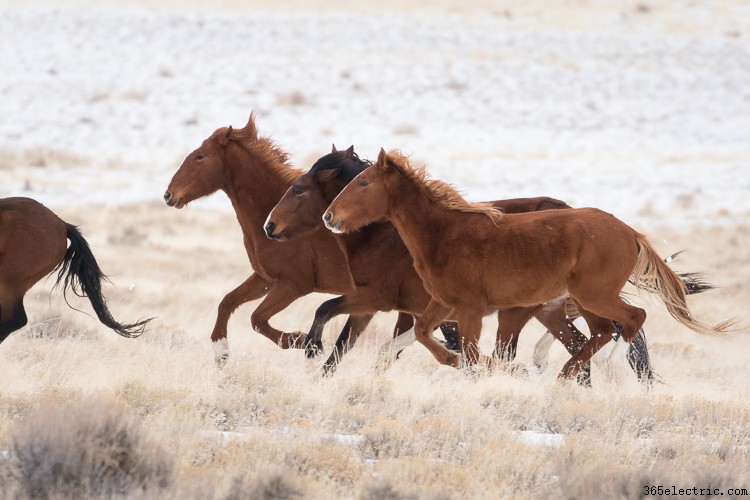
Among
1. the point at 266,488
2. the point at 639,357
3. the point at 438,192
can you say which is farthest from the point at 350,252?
the point at 266,488

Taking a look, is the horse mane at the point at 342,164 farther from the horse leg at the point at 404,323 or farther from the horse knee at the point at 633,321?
the horse knee at the point at 633,321

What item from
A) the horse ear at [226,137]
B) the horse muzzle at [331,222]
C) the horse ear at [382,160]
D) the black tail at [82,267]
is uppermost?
the horse ear at [382,160]

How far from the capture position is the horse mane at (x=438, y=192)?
7.52 m

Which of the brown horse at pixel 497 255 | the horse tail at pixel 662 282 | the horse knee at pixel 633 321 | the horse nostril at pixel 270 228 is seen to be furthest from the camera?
the horse nostril at pixel 270 228

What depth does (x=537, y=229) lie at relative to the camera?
720 centimetres

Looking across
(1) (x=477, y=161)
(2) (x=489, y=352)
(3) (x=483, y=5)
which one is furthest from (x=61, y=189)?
(3) (x=483, y=5)

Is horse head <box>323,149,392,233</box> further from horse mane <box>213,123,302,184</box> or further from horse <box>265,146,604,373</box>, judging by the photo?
horse mane <box>213,123,302,184</box>

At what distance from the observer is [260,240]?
8508 millimetres

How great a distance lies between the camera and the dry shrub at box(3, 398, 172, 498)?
4.67m

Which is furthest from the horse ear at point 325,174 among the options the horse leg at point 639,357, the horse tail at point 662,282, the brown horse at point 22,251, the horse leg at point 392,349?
the horse leg at point 639,357

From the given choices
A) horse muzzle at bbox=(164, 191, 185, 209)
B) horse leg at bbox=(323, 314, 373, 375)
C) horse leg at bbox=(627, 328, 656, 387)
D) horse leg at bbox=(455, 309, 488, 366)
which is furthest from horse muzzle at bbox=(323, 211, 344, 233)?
horse leg at bbox=(627, 328, 656, 387)

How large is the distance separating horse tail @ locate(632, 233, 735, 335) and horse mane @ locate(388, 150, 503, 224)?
102cm

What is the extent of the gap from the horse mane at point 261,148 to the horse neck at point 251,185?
0.01m

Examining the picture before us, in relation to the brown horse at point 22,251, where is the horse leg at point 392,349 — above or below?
below
